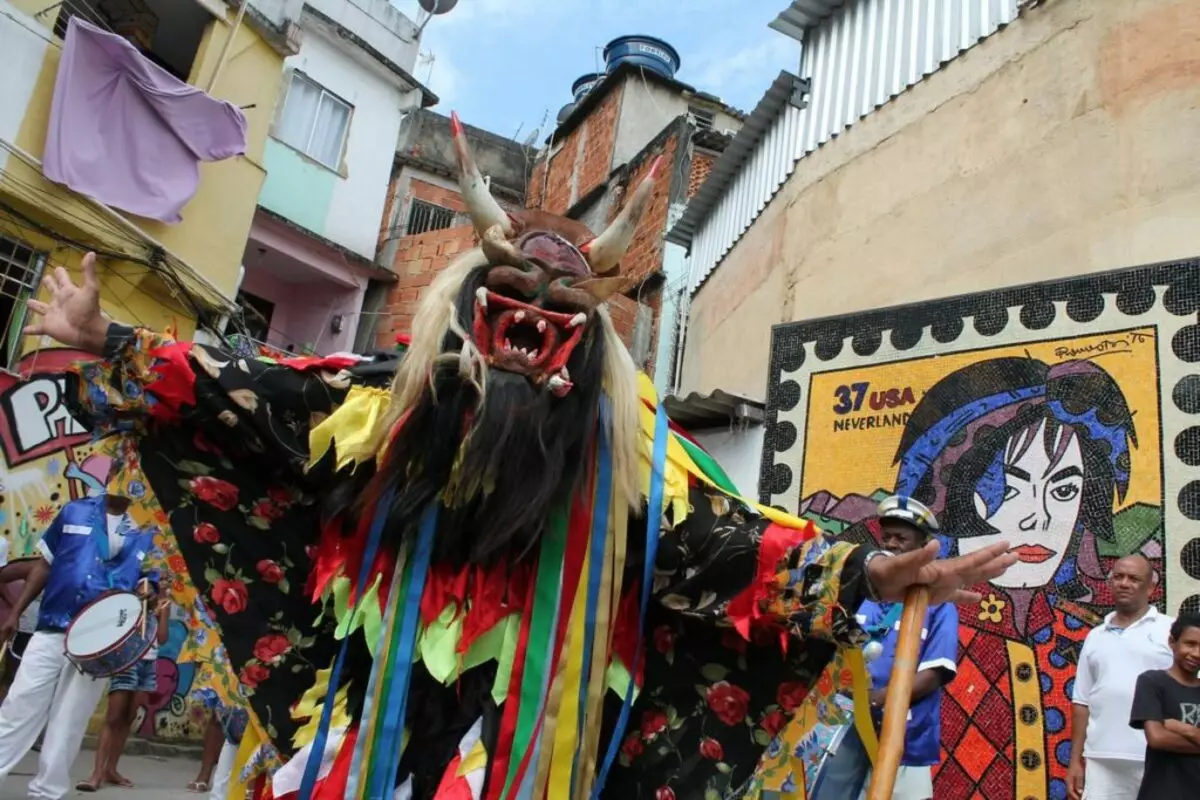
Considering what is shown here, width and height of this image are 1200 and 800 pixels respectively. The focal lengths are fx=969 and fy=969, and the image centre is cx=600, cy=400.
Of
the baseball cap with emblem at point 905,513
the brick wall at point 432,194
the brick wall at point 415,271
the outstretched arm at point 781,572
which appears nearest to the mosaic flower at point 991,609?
the baseball cap with emblem at point 905,513

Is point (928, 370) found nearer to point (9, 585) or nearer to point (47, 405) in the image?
point (9, 585)

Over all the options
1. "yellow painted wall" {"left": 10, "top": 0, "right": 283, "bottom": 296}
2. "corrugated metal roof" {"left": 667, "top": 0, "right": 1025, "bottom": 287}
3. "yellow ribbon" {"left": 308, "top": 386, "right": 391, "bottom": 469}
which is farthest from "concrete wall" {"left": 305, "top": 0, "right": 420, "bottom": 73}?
"yellow ribbon" {"left": 308, "top": 386, "right": 391, "bottom": 469}

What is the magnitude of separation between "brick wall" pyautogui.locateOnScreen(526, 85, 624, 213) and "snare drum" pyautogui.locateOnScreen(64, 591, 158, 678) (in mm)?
11296

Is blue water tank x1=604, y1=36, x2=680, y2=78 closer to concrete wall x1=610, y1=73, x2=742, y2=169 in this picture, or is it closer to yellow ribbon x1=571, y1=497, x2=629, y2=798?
concrete wall x1=610, y1=73, x2=742, y2=169

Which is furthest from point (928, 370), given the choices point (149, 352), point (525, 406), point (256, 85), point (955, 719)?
point (256, 85)

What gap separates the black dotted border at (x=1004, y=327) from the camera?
4.58m

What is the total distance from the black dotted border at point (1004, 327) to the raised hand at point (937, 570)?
299 centimetres

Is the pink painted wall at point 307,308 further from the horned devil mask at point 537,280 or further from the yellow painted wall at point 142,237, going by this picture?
the horned devil mask at point 537,280

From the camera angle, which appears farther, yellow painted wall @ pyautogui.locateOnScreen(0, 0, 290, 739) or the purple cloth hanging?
the purple cloth hanging

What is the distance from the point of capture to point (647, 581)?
232 centimetres

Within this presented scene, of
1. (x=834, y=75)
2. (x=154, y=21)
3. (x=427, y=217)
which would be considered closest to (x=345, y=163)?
(x=427, y=217)

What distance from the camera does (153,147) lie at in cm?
893

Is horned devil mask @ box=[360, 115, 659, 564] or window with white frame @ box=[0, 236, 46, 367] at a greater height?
window with white frame @ box=[0, 236, 46, 367]

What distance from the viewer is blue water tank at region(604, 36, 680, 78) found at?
1611 cm
